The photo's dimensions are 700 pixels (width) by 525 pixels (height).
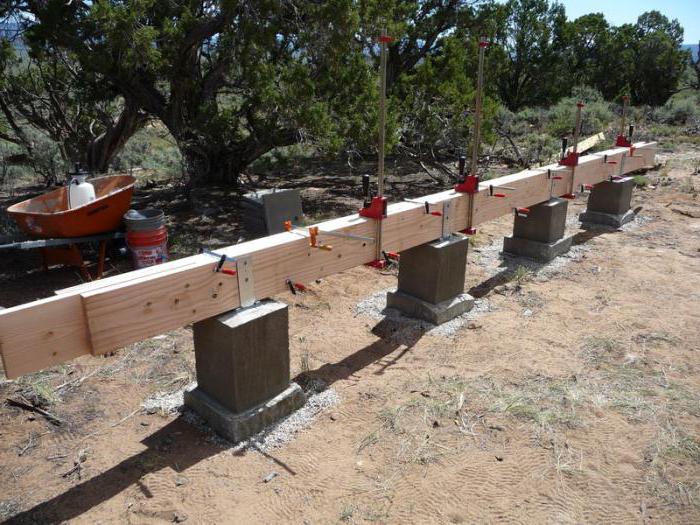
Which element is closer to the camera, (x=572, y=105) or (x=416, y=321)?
(x=416, y=321)

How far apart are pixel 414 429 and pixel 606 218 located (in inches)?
226

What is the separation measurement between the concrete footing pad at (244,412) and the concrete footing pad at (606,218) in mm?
5975

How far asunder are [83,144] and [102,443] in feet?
28.2

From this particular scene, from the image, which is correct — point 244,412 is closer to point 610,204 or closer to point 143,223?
point 143,223

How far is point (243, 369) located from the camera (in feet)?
11.1

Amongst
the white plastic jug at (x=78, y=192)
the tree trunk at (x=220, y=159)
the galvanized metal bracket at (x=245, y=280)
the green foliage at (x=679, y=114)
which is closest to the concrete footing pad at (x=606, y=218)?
the tree trunk at (x=220, y=159)

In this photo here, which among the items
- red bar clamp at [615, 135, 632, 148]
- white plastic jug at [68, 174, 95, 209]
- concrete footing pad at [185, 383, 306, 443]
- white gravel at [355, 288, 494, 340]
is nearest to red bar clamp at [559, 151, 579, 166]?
red bar clamp at [615, 135, 632, 148]

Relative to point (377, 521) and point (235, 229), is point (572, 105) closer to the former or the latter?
point (235, 229)

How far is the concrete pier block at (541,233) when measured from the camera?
261 inches

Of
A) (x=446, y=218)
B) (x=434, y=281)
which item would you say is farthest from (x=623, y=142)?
(x=434, y=281)

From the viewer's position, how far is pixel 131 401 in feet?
12.7

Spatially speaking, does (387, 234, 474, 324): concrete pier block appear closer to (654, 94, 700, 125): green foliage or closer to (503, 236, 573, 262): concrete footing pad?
(503, 236, 573, 262): concrete footing pad

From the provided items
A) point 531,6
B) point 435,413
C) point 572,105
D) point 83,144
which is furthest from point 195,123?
point 531,6

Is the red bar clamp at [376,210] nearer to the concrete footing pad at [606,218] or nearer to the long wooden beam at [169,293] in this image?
the long wooden beam at [169,293]
